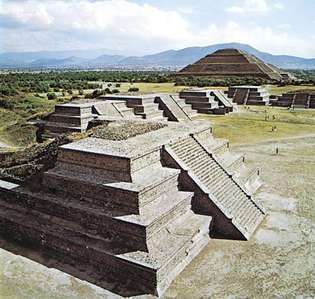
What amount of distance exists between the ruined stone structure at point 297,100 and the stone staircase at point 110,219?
103 feet

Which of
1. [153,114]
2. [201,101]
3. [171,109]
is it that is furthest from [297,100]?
[153,114]

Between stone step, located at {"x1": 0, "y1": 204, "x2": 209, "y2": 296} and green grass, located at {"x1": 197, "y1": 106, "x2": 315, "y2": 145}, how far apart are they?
13291mm

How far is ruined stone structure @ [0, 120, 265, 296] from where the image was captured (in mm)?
9008

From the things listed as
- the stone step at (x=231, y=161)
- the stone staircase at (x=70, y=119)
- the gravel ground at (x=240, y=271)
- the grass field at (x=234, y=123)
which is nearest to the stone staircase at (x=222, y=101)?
the grass field at (x=234, y=123)

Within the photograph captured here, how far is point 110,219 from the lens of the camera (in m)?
9.45

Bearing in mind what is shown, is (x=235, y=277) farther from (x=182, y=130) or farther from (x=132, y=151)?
(x=182, y=130)

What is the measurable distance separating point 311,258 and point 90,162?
621 centimetres

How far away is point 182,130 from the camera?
45.5 ft

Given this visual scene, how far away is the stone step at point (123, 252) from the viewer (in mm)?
8547

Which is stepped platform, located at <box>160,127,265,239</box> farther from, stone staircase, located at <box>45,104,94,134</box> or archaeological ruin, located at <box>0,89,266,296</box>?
stone staircase, located at <box>45,104,94,134</box>

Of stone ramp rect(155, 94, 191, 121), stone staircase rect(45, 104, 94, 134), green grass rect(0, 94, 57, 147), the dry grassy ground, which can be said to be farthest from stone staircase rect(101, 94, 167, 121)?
the dry grassy ground

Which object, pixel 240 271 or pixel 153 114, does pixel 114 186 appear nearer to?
pixel 240 271

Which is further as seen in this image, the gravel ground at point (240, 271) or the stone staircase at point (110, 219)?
the stone staircase at point (110, 219)

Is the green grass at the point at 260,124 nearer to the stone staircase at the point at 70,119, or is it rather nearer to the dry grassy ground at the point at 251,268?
the stone staircase at the point at 70,119
